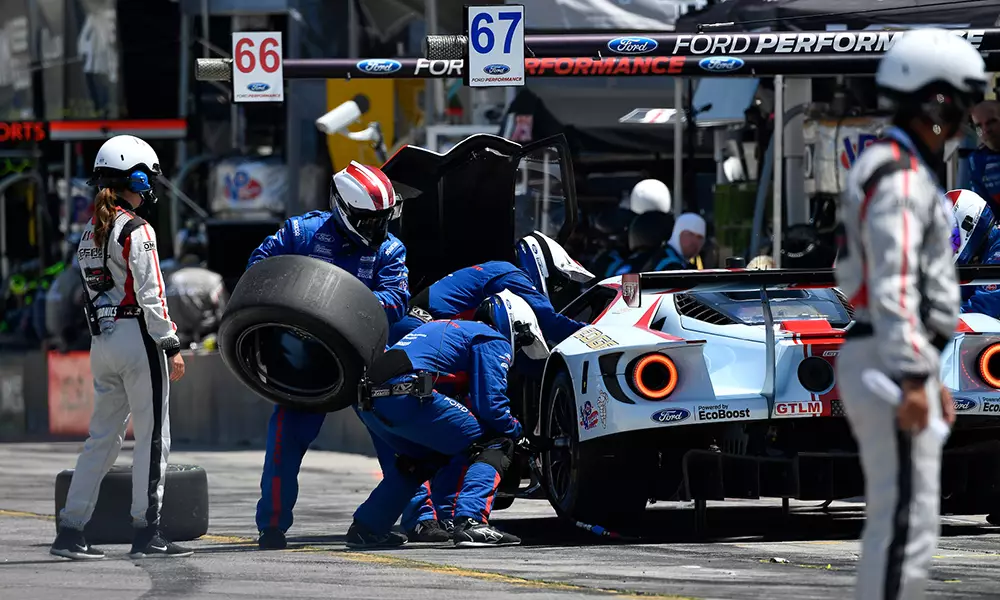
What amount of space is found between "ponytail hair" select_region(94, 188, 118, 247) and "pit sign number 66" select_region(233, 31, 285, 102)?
19.2 ft

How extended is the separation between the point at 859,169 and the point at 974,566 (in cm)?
293

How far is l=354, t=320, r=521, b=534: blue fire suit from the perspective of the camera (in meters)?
8.84

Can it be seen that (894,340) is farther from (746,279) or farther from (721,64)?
(721,64)

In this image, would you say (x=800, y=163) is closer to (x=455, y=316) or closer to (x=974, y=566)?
(x=455, y=316)

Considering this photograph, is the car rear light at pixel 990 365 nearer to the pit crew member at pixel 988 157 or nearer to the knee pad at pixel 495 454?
the knee pad at pixel 495 454

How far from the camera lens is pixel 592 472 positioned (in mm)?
8711

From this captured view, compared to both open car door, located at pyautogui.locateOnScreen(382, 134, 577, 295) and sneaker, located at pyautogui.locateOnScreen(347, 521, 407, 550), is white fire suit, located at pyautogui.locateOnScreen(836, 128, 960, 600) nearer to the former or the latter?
sneaker, located at pyautogui.locateOnScreen(347, 521, 407, 550)

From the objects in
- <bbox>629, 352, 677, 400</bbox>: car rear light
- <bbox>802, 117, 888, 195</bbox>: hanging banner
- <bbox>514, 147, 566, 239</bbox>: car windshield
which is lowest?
<bbox>629, 352, 677, 400</bbox>: car rear light

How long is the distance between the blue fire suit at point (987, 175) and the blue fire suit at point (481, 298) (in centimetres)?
331

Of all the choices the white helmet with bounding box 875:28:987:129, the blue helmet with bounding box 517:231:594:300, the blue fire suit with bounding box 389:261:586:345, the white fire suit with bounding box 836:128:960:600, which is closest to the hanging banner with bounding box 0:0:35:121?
the blue helmet with bounding box 517:231:594:300

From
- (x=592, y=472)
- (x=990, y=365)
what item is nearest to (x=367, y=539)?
(x=592, y=472)

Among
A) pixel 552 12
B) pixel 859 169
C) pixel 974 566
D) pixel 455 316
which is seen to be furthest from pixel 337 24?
pixel 859 169

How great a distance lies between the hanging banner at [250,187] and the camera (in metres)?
26.8

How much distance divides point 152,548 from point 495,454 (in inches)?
64.1
